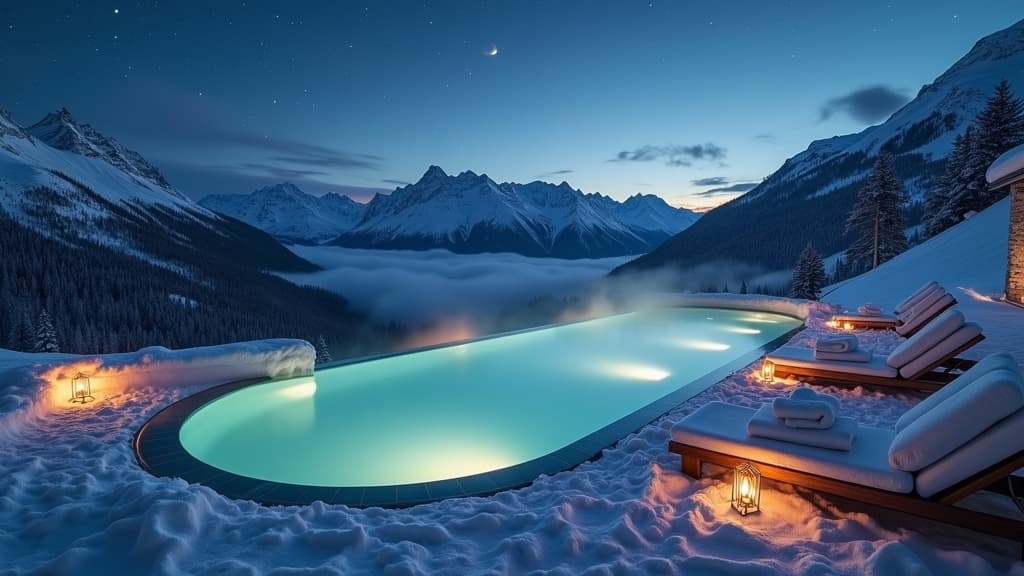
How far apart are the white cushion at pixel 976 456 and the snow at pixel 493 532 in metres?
0.32

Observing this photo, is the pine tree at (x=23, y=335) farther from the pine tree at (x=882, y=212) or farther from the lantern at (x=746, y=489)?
the pine tree at (x=882, y=212)

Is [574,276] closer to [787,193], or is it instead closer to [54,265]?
[787,193]

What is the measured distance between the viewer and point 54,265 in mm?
43750

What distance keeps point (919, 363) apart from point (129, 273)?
65.5 meters

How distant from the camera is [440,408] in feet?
21.6

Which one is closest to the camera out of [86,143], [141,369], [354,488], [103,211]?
[354,488]

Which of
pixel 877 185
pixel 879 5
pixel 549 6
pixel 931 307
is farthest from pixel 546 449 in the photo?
pixel 877 185

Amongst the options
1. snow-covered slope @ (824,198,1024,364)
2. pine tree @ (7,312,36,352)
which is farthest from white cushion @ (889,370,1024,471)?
pine tree @ (7,312,36,352)

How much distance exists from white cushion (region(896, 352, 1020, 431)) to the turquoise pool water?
335 centimetres

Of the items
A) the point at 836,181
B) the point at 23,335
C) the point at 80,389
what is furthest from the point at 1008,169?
the point at 836,181

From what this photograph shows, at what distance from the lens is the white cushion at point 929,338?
15.4 feet

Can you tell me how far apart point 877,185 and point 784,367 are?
19.9 metres

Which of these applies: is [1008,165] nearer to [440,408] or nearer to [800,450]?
[800,450]

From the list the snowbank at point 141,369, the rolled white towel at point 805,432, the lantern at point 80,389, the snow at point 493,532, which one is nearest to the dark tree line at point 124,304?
the snowbank at point 141,369
